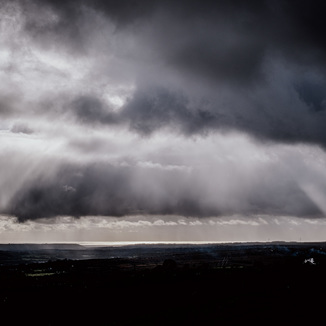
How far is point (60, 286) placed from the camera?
6288cm

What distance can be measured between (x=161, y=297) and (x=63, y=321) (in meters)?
15.6

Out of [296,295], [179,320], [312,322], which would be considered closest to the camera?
[312,322]

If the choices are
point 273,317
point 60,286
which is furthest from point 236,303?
point 60,286

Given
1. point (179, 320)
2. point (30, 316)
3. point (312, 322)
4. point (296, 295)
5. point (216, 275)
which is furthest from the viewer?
point (216, 275)

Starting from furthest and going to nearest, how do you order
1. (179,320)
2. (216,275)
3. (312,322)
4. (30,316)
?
(216,275) → (30,316) → (179,320) → (312,322)

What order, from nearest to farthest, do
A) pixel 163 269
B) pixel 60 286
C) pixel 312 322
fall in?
pixel 312 322, pixel 60 286, pixel 163 269

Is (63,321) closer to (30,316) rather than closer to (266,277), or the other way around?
(30,316)

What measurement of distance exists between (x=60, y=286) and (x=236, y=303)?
37.2m

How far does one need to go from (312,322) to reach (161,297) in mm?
21839

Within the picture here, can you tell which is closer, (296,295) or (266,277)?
(296,295)

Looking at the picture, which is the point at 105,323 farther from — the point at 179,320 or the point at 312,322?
the point at 312,322

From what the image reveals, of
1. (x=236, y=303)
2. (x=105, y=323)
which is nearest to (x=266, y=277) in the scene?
(x=236, y=303)

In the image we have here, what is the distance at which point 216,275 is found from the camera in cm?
6900

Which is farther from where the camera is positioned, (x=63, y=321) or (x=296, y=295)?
(x=296, y=295)
